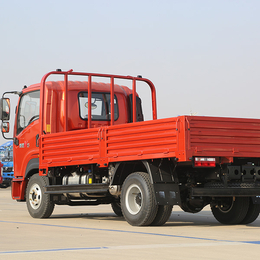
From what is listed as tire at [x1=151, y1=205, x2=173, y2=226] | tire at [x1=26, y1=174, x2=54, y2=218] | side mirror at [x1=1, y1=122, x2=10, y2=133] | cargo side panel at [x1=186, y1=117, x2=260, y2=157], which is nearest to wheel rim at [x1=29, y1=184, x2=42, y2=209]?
tire at [x1=26, y1=174, x2=54, y2=218]

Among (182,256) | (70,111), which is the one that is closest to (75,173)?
(70,111)

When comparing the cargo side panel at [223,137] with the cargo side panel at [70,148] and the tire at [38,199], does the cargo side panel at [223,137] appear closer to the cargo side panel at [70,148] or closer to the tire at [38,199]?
the cargo side panel at [70,148]

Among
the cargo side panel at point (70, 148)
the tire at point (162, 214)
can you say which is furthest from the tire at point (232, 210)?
the cargo side panel at point (70, 148)

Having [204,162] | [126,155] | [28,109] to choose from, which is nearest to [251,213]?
[204,162]

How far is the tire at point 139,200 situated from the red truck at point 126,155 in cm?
2

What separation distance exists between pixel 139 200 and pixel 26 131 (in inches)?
172

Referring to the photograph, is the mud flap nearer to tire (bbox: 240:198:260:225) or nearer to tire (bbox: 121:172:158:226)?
tire (bbox: 121:172:158:226)

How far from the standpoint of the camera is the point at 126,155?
11.4 m

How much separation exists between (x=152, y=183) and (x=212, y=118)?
1523 mm

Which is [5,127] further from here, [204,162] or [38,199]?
[204,162]

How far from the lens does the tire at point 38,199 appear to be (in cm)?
1361

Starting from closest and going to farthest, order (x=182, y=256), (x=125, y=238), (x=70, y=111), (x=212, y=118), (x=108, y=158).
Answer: (x=182, y=256)
(x=125, y=238)
(x=212, y=118)
(x=108, y=158)
(x=70, y=111)

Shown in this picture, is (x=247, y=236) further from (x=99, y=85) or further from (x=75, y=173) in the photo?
(x=99, y=85)

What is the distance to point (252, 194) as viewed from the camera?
11.0 m
